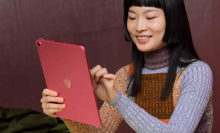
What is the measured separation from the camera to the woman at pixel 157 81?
3.29 ft

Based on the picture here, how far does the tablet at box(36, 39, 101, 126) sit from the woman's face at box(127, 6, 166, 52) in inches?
14.5

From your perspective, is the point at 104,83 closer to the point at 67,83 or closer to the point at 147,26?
the point at 67,83

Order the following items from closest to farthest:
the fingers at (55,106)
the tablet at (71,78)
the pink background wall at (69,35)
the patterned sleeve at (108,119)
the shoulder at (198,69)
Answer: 1. the tablet at (71,78)
2. the fingers at (55,106)
3. the shoulder at (198,69)
4. the patterned sleeve at (108,119)
5. the pink background wall at (69,35)

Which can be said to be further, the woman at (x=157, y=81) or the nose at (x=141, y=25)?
the nose at (x=141, y=25)

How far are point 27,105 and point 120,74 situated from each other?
2.27m

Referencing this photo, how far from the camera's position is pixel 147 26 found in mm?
1206

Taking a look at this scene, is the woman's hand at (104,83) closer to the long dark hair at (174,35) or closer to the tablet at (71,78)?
the tablet at (71,78)

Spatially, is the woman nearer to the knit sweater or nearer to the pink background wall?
the knit sweater

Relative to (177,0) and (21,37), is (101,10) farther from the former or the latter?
(177,0)

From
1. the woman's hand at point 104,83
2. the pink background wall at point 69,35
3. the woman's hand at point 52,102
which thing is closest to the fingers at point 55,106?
the woman's hand at point 52,102

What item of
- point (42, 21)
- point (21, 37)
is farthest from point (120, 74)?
point (21, 37)

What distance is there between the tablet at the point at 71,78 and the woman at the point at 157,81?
5 centimetres

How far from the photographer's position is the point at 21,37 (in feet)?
11.4

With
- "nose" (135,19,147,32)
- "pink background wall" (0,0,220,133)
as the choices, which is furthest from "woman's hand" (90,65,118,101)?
"pink background wall" (0,0,220,133)
